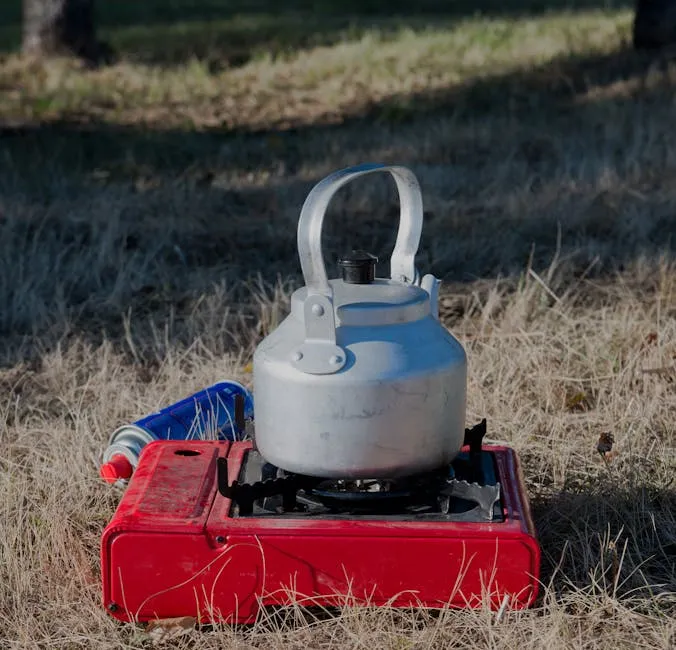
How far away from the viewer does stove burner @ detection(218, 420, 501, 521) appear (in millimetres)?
2574

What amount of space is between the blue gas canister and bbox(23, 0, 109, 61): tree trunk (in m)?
8.81

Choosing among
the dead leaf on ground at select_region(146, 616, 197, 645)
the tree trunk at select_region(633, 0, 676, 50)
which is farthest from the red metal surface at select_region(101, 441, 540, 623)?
the tree trunk at select_region(633, 0, 676, 50)

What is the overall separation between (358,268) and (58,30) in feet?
32.4

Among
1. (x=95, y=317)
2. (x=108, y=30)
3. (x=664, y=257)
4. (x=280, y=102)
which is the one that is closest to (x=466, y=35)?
(x=280, y=102)

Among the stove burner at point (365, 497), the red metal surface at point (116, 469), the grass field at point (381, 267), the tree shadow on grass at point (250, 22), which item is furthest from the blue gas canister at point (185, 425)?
the tree shadow on grass at point (250, 22)

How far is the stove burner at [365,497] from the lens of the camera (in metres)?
2.57

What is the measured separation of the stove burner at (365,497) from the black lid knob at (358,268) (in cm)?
47

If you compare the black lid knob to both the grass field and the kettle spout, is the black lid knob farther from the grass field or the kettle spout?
the grass field

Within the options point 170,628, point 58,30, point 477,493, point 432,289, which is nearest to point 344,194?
point 432,289

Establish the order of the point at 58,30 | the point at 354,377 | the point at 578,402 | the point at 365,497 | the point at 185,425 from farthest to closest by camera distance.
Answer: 1. the point at 58,30
2. the point at 578,402
3. the point at 185,425
4. the point at 365,497
5. the point at 354,377

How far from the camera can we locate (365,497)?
2.60 meters

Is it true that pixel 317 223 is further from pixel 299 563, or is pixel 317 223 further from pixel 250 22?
pixel 250 22

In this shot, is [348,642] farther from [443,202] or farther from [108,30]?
[108,30]

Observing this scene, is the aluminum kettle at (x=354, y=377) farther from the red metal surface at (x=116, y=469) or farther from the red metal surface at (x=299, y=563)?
the red metal surface at (x=116, y=469)
